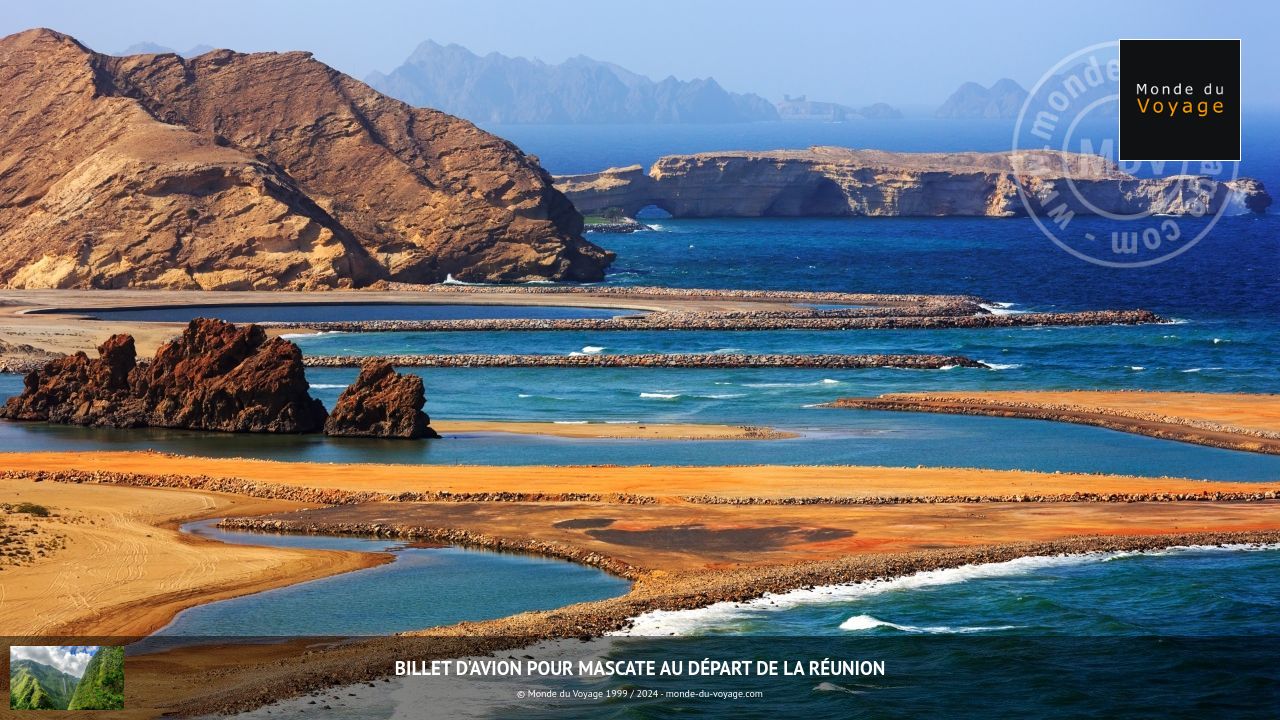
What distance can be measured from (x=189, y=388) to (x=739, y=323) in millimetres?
48639

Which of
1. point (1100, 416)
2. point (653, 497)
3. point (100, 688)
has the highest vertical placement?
point (100, 688)

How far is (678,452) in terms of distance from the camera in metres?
66.6

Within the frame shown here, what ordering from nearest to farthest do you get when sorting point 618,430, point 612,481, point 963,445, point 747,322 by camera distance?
point 612,481, point 963,445, point 618,430, point 747,322

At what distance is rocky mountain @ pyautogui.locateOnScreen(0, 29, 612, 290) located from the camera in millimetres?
136875

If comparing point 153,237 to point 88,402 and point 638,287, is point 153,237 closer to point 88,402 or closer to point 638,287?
point 638,287

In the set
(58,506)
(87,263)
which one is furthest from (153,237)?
(58,506)

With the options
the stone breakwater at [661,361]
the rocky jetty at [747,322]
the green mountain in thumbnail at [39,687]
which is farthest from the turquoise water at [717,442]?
the green mountain in thumbnail at [39,687]

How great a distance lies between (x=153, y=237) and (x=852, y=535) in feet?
336

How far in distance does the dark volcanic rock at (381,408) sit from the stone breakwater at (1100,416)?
22.4 meters

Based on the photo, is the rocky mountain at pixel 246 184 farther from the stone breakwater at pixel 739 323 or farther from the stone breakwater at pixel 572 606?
the stone breakwater at pixel 572 606

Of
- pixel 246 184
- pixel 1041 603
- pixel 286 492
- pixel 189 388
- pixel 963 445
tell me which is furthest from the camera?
pixel 246 184

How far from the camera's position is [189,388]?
248ft

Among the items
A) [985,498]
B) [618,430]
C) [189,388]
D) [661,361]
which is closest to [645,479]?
[985,498]

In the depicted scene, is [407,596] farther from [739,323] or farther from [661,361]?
[739,323]
